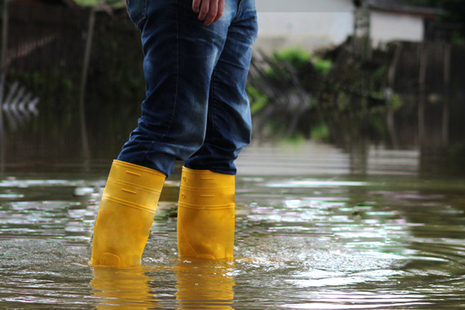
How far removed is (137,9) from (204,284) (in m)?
0.76

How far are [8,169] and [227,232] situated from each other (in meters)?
2.57

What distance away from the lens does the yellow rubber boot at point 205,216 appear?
2.46 metres

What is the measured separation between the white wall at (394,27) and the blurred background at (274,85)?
40 millimetres

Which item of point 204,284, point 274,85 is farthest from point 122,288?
point 274,85

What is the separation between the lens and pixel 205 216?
2488 millimetres

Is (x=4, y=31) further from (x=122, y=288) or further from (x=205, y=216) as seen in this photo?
(x=122, y=288)

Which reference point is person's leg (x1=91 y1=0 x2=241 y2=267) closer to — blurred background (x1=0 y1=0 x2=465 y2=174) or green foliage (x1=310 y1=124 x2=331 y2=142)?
blurred background (x1=0 y1=0 x2=465 y2=174)

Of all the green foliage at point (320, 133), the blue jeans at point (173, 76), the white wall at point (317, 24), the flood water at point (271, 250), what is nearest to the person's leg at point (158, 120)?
the blue jeans at point (173, 76)

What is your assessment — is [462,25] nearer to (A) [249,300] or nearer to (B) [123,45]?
(B) [123,45]

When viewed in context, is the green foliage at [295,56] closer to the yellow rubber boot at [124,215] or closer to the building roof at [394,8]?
the building roof at [394,8]

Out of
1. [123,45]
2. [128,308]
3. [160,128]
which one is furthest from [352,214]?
[123,45]

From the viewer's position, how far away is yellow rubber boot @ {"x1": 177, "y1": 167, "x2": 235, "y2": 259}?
8.08ft

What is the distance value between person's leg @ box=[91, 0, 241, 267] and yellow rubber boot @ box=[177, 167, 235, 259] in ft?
0.81

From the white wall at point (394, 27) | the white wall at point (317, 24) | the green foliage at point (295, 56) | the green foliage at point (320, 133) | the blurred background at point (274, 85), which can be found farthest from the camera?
the green foliage at point (295, 56)
